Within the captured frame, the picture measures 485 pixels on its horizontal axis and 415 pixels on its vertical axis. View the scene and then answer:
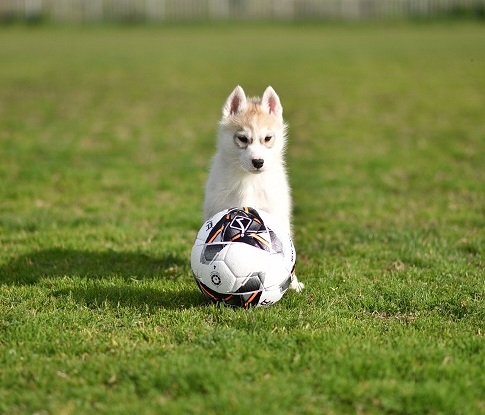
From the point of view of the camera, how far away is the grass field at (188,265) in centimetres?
447

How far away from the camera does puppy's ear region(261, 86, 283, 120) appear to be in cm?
680

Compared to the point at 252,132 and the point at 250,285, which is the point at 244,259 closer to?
the point at 250,285

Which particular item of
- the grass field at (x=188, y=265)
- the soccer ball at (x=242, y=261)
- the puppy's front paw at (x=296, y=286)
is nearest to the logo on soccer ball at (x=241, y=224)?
the soccer ball at (x=242, y=261)

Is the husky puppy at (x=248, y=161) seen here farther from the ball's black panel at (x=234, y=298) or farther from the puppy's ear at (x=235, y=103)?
the ball's black panel at (x=234, y=298)

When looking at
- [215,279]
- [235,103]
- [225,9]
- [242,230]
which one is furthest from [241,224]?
[225,9]

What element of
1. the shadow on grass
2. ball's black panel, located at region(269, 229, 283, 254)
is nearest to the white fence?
the shadow on grass

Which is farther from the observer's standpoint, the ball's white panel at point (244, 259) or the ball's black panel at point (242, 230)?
the ball's black panel at point (242, 230)

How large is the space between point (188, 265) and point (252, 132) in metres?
1.59

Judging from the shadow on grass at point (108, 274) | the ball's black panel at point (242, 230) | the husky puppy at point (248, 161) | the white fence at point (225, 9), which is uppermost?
the white fence at point (225, 9)

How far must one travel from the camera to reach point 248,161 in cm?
635

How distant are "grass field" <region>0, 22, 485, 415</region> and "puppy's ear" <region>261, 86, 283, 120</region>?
5.19 ft

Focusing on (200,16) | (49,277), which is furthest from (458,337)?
(200,16)

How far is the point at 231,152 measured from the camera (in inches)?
261

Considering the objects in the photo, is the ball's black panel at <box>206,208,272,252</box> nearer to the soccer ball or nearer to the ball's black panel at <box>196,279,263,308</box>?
the soccer ball
